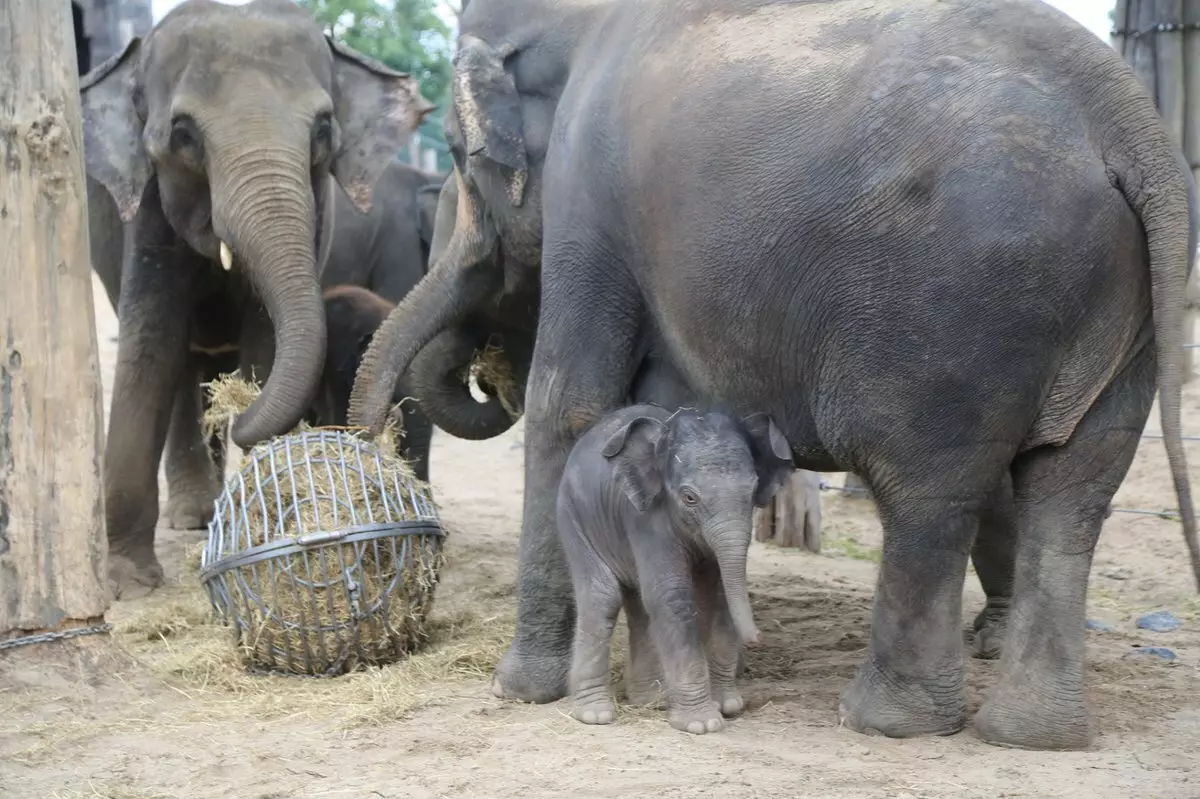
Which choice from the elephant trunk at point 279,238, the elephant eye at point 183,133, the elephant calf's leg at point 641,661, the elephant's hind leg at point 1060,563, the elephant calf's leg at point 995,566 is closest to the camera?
the elephant's hind leg at point 1060,563

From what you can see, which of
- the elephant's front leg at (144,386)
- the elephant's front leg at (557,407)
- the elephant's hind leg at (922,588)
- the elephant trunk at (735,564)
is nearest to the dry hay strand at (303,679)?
the elephant's front leg at (557,407)

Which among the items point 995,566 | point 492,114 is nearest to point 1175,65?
point 995,566

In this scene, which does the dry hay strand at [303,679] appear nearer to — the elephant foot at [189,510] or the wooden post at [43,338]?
the wooden post at [43,338]

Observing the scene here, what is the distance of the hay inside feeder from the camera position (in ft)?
16.5

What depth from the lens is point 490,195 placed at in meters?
5.49

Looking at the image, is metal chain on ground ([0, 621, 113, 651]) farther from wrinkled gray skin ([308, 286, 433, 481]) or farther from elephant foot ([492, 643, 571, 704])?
wrinkled gray skin ([308, 286, 433, 481])

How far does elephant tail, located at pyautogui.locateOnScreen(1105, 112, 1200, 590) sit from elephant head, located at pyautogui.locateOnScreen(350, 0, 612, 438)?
201 cm

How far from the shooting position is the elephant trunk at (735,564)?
3943mm

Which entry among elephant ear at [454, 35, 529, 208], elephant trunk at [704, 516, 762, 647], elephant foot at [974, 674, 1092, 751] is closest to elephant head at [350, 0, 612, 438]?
elephant ear at [454, 35, 529, 208]

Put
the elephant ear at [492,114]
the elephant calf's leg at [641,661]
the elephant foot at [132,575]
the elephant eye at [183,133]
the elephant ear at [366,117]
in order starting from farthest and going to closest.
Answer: the elephant ear at [366,117], the elephant foot at [132,575], the elephant eye at [183,133], the elephant ear at [492,114], the elephant calf's leg at [641,661]

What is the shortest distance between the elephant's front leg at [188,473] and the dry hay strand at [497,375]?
248cm

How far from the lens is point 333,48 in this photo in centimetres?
727

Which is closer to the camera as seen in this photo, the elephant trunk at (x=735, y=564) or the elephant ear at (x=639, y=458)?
the elephant trunk at (x=735, y=564)

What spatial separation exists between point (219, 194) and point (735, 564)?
318 centimetres
